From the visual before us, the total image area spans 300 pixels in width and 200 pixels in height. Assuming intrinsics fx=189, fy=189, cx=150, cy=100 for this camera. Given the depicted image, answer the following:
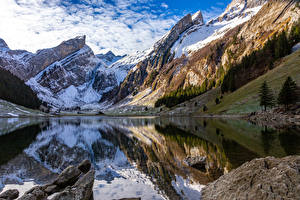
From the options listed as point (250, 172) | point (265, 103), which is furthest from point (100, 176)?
point (265, 103)

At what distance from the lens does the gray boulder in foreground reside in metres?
7.57

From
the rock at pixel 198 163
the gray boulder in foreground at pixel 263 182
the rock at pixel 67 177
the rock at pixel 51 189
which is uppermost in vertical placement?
the gray boulder in foreground at pixel 263 182

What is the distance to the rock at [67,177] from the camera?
1324cm

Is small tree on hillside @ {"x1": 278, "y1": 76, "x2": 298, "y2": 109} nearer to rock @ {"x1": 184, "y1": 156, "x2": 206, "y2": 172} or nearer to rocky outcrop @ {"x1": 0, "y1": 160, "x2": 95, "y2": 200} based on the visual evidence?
rock @ {"x1": 184, "y1": 156, "x2": 206, "y2": 172}

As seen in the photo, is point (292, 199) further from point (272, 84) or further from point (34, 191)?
point (272, 84)

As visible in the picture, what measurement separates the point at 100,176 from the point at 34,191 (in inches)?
271

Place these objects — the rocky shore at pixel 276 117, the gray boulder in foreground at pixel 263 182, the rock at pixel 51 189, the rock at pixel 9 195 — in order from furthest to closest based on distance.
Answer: the rocky shore at pixel 276 117, the rock at pixel 51 189, the rock at pixel 9 195, the gray boulder in foreground at pixel 263 182

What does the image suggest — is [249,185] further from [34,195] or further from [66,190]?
[34,195]

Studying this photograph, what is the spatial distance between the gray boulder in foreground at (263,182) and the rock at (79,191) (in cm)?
724

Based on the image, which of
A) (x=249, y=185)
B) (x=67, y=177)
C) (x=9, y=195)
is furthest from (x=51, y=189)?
(x=249, y=185)

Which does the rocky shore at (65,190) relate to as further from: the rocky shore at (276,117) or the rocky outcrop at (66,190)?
the rocky shore at (276,117)

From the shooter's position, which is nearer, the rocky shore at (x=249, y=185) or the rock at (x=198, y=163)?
the rocky shore at (x=249, y=185)

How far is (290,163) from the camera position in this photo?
28.9 feet

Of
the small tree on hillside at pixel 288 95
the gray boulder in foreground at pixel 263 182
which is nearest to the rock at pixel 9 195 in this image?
the gray boulder in foreground at pixel 263 182
